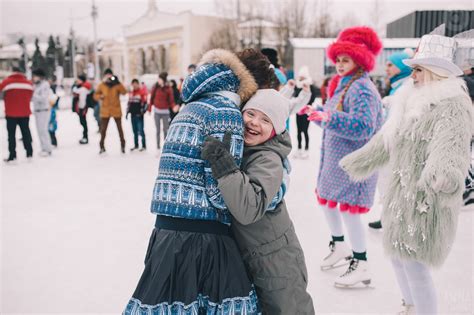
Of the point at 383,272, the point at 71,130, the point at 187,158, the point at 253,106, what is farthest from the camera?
the point at 71,130

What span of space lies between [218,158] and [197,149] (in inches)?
4.1

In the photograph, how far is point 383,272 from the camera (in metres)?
3.32

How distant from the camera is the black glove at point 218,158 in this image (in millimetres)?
1398

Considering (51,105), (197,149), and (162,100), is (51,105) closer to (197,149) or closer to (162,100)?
(162,100)

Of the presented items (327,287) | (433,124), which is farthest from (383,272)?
(433,124)

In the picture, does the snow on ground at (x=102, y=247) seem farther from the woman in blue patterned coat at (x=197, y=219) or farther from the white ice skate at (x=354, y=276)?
the woman in blue patterned coat at (x=197, y=219)

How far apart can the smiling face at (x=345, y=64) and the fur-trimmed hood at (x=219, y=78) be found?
1.63m

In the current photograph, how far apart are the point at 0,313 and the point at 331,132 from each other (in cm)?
257

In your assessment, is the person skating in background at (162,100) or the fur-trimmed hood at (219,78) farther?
the person skating in background at (162,100)

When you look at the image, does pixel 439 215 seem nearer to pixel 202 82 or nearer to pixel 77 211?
pixel 202 82

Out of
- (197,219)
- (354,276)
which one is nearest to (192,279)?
(197,219)

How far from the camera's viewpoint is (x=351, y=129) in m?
2.86

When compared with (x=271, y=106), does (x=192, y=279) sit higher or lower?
lower

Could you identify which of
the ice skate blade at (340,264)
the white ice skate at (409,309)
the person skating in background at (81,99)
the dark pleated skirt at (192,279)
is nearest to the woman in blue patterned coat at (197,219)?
the dark pleated skirt at (192,279)
